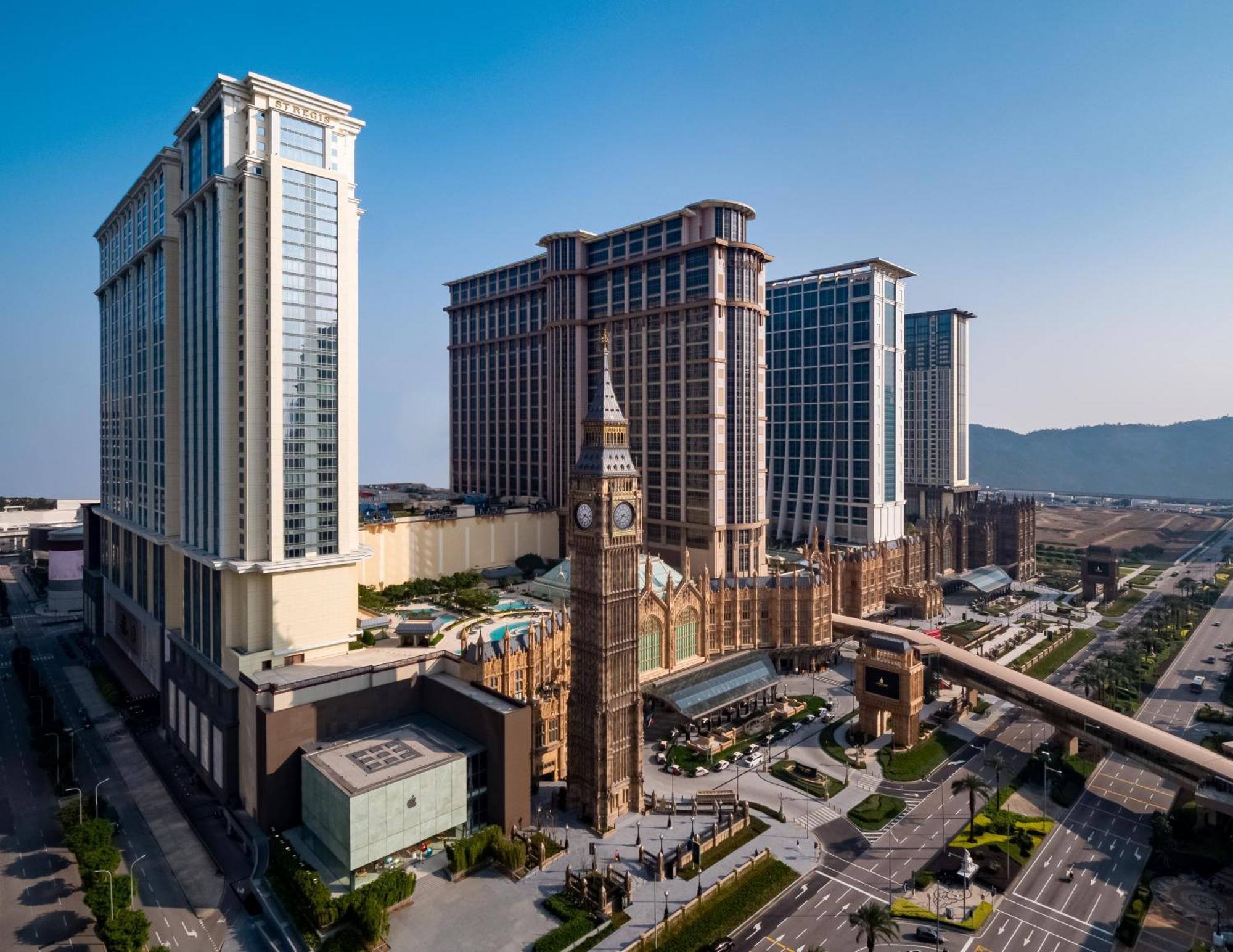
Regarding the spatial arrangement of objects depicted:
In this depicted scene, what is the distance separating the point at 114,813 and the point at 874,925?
8082 cm

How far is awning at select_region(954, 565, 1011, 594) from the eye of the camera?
186 m

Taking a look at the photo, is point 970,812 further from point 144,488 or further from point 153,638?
point 144,488

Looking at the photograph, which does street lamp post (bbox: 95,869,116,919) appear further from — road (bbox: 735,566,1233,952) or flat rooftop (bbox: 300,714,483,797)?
road (bbox: 735,566,1233,952)

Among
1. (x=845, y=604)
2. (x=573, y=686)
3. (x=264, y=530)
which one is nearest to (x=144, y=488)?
(x=264, y=530)

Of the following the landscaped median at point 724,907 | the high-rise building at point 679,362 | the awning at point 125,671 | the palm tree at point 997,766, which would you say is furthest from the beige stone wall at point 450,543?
the palm tree at point 997,766

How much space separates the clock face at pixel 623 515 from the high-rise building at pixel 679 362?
6828 cm

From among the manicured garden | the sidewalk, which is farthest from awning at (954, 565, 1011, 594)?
the sidewalk

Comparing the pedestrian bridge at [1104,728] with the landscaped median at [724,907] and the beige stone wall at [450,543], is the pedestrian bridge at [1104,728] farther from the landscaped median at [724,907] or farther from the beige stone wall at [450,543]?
the beige stone wall at [450,543]

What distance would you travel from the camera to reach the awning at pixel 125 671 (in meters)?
113

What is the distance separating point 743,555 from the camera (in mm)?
154375

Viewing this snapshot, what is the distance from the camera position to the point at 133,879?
2633 inches

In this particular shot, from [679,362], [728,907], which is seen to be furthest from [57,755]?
[679,362]

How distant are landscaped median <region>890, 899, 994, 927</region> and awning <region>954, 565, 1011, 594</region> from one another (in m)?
132

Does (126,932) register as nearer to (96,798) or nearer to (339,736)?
(339,736)
